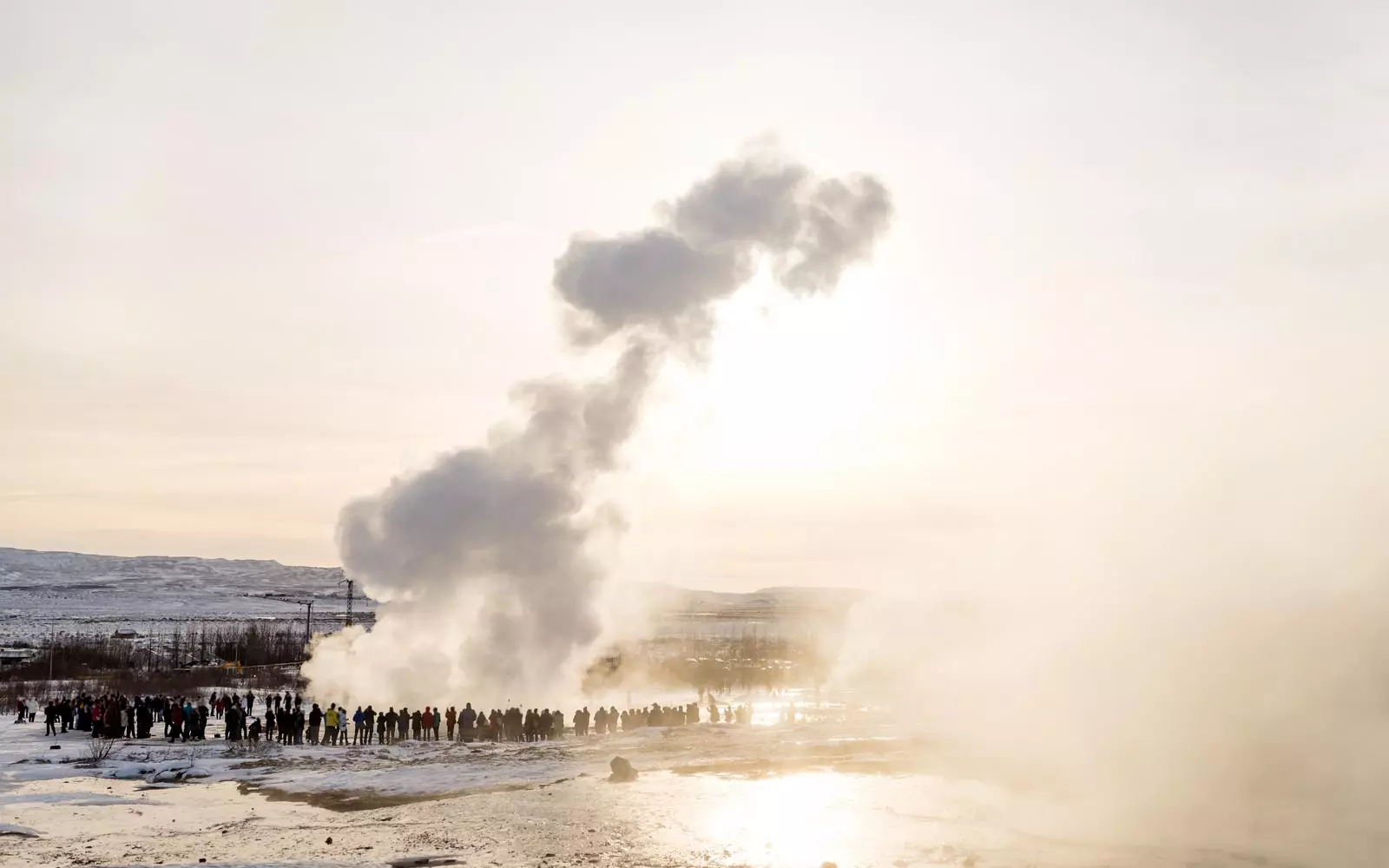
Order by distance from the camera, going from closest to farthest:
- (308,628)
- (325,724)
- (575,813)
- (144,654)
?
1. (575,813)
2. (325,724)
3. (308,628)
4. (144,654)

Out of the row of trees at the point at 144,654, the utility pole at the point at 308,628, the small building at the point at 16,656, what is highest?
the utility pole at the point at 308,628

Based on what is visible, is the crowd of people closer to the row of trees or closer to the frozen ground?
the frozen ground

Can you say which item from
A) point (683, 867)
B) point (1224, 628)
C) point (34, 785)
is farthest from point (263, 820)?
point (1224, 628)

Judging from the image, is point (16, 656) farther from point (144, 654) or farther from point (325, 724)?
point (325, 724)

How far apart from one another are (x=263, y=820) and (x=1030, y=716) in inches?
845

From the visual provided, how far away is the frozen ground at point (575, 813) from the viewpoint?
18406mm

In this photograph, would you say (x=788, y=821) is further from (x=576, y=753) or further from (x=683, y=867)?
(x=576, y=753)

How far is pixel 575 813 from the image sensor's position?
72.3ft

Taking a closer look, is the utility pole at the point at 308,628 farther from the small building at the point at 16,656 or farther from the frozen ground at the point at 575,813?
the frozen ground at the point at 575,813

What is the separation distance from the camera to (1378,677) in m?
24.4

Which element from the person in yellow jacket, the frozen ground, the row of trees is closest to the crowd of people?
the person in yellow jacket

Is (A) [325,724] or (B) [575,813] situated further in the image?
(A) [325,724]

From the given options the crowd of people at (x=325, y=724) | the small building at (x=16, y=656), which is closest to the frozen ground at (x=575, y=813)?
the crowd of people at (x=325, y=724)

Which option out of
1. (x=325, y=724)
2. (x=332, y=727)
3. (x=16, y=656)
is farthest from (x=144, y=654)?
(x=332, y=727)
